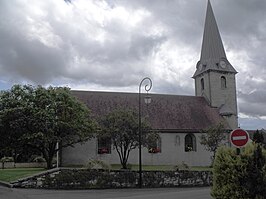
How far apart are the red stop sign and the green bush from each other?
76cm

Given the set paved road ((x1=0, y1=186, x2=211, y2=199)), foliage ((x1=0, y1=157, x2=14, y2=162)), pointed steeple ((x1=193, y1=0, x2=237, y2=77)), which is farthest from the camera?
pointed steeple ((x1=193, y1=0, x2=237, y2=77))

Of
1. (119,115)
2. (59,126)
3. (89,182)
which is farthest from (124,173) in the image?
(59,126)

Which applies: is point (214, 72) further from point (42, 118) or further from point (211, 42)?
point (42, 118)

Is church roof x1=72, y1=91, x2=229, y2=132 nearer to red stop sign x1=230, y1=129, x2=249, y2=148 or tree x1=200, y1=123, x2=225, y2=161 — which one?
tree x1=200, y1=123, x2=225, y2=161

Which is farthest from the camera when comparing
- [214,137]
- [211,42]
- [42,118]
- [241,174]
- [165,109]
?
[211,42]

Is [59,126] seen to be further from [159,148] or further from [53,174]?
[159,148]

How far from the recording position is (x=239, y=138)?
10.2m

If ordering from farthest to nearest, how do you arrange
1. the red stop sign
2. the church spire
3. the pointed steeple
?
1. the church spire
2. the pointed steeple
3. the red stop sign

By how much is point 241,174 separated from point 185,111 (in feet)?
129

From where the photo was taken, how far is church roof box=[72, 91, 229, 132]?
1823 inches

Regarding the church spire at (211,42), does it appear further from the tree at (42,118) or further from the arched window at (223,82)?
the tree at (42,118)

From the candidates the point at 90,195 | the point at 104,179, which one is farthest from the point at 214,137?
the point at 90,195

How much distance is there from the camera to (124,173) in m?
25.1

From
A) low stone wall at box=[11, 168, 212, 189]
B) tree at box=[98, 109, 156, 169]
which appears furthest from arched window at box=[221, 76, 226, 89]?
low stone wall at box=[11, 168, 212, 189]
